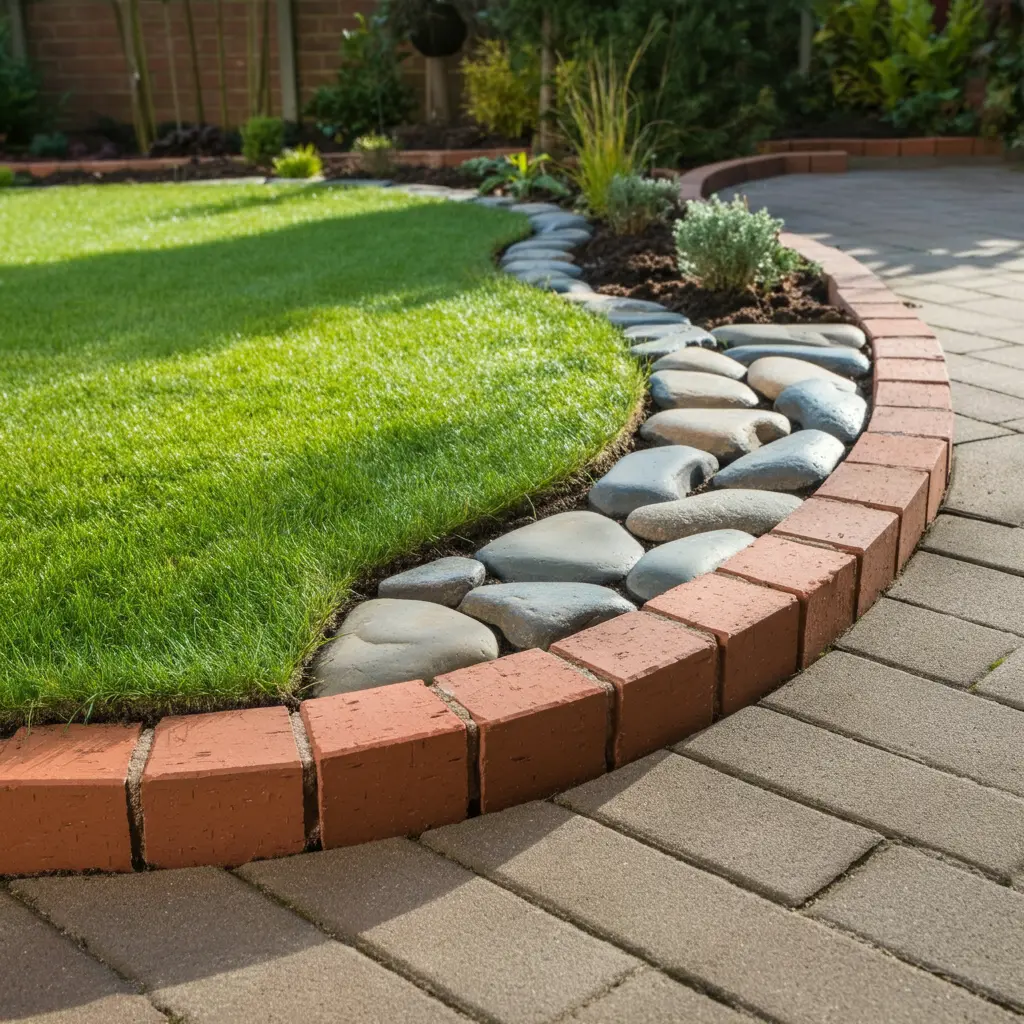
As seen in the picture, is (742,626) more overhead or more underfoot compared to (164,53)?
more underfoot

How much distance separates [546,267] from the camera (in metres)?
4.65

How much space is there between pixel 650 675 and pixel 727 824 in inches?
9.9

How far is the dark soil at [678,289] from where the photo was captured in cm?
388

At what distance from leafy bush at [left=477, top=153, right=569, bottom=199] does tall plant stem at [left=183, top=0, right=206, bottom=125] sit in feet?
13.1

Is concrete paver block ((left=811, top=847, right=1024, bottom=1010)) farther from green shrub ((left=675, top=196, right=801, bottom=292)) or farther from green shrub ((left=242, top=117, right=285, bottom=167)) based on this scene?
green shrub ((left=242, top=117, right=285, bottom=167))

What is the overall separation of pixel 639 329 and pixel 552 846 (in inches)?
89.1

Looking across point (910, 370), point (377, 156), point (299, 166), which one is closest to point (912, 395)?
point (910, 370)

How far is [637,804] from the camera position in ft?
5.71

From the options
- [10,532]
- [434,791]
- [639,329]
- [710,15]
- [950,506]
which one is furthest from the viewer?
[710,15]

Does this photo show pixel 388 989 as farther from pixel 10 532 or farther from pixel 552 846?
pixel 10 532

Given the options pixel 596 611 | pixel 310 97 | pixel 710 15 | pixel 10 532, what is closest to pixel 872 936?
pixel 596 611

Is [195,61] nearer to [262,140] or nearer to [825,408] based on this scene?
[262,140]

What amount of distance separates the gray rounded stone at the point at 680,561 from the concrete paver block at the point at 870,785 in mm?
299

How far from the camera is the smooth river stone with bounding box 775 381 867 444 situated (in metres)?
2.86
